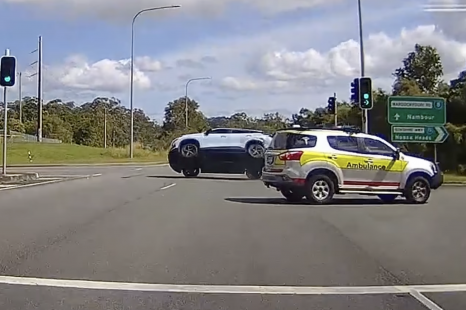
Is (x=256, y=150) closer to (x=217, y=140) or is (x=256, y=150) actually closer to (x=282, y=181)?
(x=217, y=140)

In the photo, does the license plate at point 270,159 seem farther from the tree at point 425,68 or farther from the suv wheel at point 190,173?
the tree at point 425,68

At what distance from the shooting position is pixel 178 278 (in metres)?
8.85

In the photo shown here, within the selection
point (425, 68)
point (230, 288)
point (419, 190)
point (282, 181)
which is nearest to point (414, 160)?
point (419, 190)

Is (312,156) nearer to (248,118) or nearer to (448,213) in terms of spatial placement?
(448,213)

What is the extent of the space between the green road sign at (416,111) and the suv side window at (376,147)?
10542mm

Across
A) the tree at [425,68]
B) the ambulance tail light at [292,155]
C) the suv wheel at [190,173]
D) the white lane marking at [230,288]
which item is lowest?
the white lane marking at [230,288]

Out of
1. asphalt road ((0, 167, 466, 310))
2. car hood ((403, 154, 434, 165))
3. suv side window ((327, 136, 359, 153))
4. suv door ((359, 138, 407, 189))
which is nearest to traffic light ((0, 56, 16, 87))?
asphalt road ((0, 167, 466, 310))

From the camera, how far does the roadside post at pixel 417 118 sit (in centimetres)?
2969

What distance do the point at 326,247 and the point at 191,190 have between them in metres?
11.9

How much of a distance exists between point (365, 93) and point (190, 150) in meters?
7.09

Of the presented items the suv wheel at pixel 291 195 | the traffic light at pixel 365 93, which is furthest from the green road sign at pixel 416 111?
the suv wheel at pixel 291 195

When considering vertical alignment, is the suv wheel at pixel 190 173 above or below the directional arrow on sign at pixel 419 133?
below

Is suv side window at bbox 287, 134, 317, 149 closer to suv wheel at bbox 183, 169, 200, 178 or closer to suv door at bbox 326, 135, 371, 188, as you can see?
suv door at bbox 326, 135, 371, 188

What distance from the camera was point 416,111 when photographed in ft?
98.1
